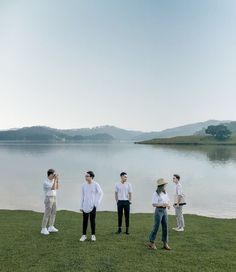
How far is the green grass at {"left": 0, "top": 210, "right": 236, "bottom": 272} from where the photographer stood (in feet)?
40.0

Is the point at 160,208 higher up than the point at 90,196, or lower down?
lower down

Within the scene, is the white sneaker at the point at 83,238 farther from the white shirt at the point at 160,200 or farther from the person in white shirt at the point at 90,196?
the white shirt at the point at 160,200

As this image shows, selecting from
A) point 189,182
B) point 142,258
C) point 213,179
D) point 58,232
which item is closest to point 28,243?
point 58,232

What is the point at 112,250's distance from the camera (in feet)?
45.7

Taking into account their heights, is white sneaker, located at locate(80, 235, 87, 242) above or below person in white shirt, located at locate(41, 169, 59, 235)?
below

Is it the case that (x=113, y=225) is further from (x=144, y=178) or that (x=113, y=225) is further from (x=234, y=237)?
(x=144, y=178)

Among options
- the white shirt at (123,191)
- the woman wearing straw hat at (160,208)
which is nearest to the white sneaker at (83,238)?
the white shirt at (123,191)

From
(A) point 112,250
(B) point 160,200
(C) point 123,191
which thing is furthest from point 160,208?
(C) point 123,191

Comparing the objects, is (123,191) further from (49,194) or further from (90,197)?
(49,194)

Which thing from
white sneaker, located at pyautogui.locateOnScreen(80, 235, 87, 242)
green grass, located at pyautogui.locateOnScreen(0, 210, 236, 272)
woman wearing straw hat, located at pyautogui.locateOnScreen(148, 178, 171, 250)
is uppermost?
woman wearing straw hat, located at pyautogui.locateOnScreen(148, 178, 171, 250)

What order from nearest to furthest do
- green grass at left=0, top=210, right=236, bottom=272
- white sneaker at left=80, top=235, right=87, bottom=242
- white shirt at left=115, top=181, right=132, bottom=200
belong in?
green grass at left=0, top=210, right=236, bottom=272 → white sneaker at left=80, top=235, right=87, bottom=242 → white shirt at left=115, top=181, right=132, bottom=200

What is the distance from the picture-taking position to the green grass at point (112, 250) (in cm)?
1219

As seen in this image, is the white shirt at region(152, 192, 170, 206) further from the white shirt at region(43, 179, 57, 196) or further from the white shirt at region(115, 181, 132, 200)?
the white shirt at region(43, 179, 57, 196)

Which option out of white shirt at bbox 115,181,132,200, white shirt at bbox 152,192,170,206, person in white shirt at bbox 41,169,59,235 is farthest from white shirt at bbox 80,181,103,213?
white shirt at bbox 152,192,170,206
